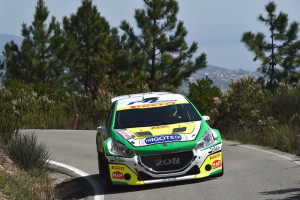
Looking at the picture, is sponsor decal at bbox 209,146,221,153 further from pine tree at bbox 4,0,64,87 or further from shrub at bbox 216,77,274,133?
pine tree at bbox 4,0,64,87

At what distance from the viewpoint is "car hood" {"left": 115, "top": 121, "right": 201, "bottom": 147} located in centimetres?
854

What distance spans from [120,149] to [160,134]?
2.37 feet

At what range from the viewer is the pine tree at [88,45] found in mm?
50906

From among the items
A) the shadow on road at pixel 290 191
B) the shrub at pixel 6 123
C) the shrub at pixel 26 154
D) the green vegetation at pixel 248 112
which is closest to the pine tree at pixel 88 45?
the green vegetation at pixel 248 112

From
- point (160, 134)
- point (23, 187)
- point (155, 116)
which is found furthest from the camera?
point (155, 116)

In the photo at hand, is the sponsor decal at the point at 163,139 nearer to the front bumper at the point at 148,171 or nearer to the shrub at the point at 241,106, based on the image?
the front bumper at the point at 148,171

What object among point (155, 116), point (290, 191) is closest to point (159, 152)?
point (155, 116)

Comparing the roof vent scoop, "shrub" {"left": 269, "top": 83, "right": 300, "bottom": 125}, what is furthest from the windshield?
"shrub" {"left": 269, "top": 83, "right": 300, "bottom": 125}

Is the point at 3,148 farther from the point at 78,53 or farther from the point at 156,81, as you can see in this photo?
the point at 78,53

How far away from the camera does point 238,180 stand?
8984 mm

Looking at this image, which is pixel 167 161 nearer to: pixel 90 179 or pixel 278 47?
pixel 90 179

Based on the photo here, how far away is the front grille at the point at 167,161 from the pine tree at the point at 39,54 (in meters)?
41.7

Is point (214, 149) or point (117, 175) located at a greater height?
point (214, 149)

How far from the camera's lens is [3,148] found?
443 inches
